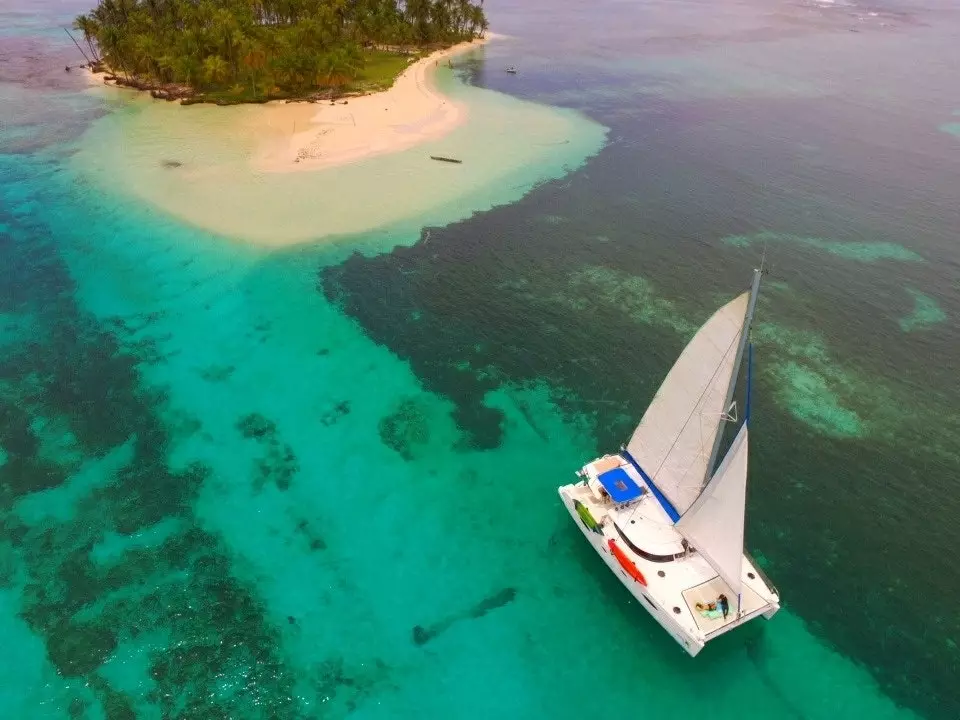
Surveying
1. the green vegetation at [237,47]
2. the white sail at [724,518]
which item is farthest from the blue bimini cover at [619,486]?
the green vegetation at [237,47]

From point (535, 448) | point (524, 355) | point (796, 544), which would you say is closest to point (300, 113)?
point (524, 355)

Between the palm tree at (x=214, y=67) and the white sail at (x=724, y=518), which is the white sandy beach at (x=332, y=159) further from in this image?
the white sail at (x=724, y=518)

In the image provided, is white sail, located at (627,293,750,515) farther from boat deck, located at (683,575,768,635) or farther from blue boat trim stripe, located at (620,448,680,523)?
boat deck, located at (683,575,768,635)

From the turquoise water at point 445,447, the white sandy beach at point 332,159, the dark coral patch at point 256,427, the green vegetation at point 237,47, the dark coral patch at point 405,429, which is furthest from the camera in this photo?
the green vegetation at point 237,47

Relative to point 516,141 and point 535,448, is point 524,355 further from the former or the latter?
point 516,141

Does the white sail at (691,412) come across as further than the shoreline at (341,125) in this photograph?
No
